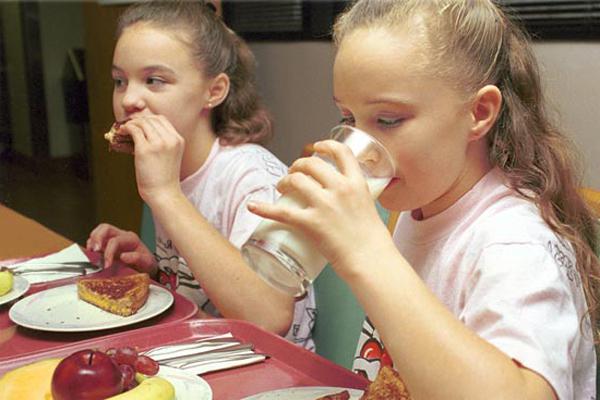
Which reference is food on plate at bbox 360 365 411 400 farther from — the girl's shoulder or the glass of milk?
the girl's shoulder

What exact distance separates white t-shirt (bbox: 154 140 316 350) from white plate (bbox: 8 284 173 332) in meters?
0.26

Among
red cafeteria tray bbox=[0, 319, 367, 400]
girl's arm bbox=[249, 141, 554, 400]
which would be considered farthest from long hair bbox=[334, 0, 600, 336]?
red cafeteria tray bbox=[0, 319, 367, 400]

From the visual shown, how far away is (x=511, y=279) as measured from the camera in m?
0.90

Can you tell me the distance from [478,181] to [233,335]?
17.9 inches

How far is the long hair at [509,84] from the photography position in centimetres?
100

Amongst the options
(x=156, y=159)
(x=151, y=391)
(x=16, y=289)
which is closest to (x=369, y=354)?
(x=151, y=391)

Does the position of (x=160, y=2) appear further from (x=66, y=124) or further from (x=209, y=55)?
(x=66, y=124)

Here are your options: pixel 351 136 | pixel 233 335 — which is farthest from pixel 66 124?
pixel 351 136

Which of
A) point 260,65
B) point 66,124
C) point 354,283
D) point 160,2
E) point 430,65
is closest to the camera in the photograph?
point 354,283

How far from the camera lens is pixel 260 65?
2990 millimetres

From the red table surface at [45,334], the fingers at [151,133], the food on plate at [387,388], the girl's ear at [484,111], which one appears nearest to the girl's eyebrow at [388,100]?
the girl's ear at [484,111]

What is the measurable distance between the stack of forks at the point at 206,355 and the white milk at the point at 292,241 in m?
0.31

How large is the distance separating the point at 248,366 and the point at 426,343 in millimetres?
388

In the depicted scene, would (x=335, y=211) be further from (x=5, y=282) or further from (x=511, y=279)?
(x=5, y=282)
